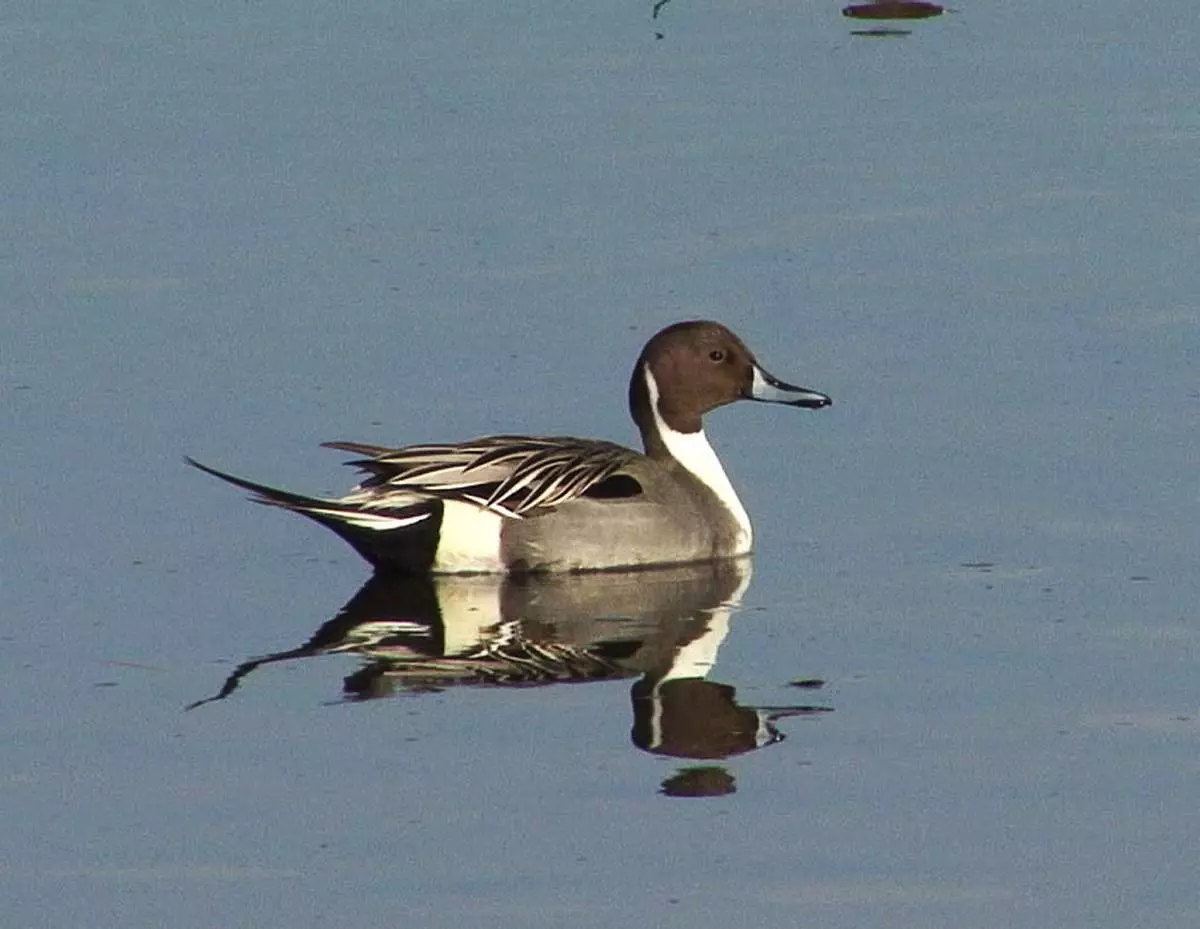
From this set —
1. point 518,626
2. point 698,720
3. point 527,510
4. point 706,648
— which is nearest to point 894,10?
point 527,510

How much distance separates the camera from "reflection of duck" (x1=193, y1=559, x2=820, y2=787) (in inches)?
342

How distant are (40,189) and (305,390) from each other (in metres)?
2.93

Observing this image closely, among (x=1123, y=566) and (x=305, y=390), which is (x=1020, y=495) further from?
(x=305, y=390)

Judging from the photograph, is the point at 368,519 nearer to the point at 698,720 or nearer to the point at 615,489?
the point at 615,489

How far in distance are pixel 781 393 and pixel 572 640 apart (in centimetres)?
195

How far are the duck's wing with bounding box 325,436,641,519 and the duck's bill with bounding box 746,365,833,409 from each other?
2.31 ft

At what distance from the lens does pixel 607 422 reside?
11.8 metres

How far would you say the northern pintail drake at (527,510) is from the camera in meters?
10.7

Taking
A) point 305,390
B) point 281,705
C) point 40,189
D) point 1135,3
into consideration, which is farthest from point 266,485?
point 1135,3

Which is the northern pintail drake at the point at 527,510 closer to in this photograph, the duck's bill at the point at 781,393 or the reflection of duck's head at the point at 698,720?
the duck's bill at the point at 781,393

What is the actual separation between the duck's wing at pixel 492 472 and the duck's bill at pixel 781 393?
2.31 ft

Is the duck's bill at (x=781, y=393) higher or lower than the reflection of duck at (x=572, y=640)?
higher

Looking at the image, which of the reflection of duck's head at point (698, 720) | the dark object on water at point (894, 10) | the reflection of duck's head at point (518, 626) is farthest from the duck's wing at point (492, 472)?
the dark object on water at point (894, 10)

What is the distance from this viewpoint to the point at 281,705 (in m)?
8.78
